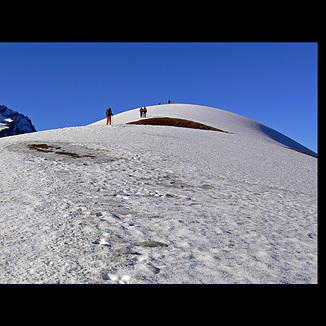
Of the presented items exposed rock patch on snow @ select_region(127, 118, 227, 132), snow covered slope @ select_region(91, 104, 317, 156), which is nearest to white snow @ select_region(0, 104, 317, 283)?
exposed rock patch on snow @ select_region(127, 118, 227, 132)

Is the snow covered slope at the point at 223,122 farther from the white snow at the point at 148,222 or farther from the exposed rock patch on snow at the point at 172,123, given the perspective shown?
the white snow at the point at 148,222

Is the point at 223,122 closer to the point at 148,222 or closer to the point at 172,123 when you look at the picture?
the point at 172,123

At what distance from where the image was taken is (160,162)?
1112 cm

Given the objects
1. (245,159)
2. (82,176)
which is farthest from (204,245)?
(245,159)

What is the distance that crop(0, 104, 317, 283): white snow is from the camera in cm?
360

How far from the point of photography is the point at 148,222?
5.38m

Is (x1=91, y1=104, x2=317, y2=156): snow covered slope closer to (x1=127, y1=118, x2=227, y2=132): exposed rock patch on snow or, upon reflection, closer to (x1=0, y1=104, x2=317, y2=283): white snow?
(x1=127, y1=118, x2=227, y2=132): exposed rock patch on snow

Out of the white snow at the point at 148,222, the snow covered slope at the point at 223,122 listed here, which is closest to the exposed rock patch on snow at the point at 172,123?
the snow covered slope at the point at 223,122

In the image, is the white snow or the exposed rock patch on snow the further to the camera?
the exposed rock patch on snow

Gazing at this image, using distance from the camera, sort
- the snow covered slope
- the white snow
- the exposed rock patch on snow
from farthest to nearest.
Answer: the snow covered slope → the exposed rock patch on snow → the white snow

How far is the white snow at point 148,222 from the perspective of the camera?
3.60m

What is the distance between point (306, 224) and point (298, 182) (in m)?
5.33

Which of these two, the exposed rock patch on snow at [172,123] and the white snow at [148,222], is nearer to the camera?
the white snow at [148,222]
